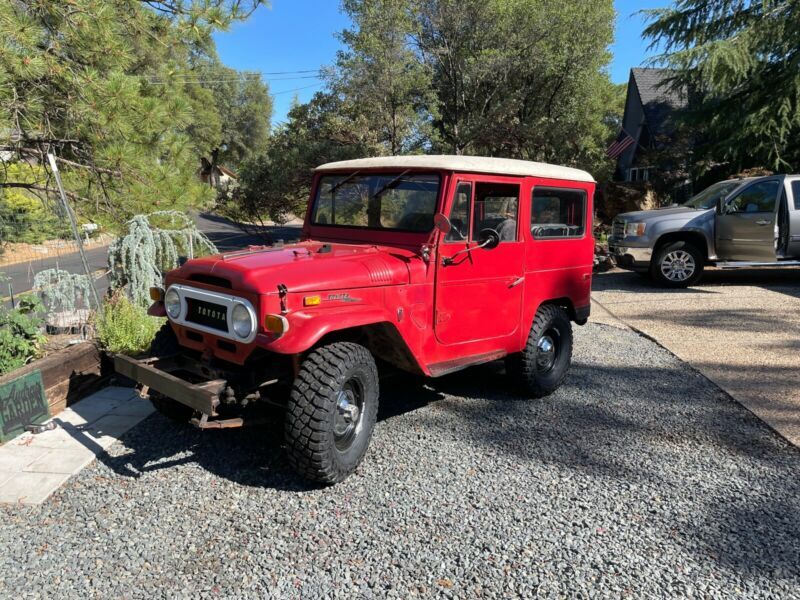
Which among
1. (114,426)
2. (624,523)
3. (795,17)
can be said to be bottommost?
(624,523)

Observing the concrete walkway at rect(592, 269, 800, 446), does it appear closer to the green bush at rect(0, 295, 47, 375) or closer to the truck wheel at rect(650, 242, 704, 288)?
the truck wheel at rect(650, 242, 704, 288)

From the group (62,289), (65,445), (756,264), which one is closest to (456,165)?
(65,445)

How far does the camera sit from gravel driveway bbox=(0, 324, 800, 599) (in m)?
2.54

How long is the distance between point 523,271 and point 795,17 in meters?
12.9

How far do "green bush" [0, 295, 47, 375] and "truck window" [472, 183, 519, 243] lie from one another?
356cm

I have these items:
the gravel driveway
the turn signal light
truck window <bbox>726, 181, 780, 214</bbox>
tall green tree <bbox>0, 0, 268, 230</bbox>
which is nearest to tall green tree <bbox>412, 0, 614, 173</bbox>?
truck window <bbox>726, 181, 780, 214</bbox>

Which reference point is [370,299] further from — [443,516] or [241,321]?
[443,516]

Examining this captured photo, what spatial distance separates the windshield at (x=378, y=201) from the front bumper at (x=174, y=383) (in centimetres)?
162

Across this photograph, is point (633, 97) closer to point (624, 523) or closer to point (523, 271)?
point (523, 271)

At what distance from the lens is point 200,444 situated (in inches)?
150

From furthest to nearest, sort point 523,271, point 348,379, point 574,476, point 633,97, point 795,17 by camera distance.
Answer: point 633,97, point 795,17, point 523,271, point 574,476, point 348,379

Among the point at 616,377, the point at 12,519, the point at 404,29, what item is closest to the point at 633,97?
the point at 404,29

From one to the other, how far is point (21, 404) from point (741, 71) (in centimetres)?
1526

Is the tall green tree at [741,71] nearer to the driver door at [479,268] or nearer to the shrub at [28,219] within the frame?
the driver door at [479,268]
